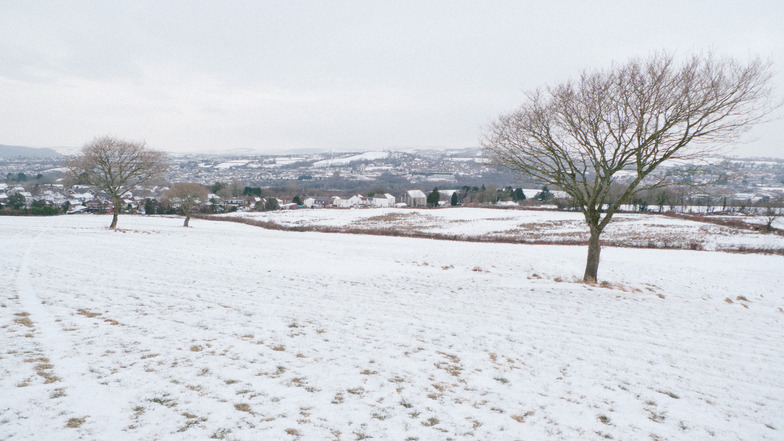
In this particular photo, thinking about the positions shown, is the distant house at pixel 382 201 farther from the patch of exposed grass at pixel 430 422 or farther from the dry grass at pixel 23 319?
the patch of exposed grass at pixel 430 422

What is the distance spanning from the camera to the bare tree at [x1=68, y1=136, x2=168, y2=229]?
2772 centimetres

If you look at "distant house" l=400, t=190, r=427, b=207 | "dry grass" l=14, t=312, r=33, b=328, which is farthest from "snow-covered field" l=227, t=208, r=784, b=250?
"distant house" l=400, t=190, r=427, b=207

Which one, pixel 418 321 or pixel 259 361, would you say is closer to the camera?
pixel 259 361

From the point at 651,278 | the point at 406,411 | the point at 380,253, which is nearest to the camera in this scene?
the point at 406,411

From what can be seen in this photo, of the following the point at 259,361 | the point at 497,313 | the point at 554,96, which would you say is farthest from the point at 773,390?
the point at 554,96

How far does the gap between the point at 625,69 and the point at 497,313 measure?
1004 cm

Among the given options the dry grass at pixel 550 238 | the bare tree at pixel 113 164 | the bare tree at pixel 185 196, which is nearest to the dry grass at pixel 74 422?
the dry grass at pixel 550 238

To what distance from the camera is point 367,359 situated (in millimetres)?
6016

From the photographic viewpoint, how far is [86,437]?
3.55 meters

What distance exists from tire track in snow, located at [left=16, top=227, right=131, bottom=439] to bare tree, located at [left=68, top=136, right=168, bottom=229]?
26.3 metres

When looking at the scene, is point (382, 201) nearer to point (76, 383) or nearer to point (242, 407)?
point (76, 383)

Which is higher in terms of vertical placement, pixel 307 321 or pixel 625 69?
pixel 625 69

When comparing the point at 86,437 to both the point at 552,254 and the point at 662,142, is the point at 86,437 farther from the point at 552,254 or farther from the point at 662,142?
the point at 552,254

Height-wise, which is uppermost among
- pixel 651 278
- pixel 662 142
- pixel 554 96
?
pixel 554 96
